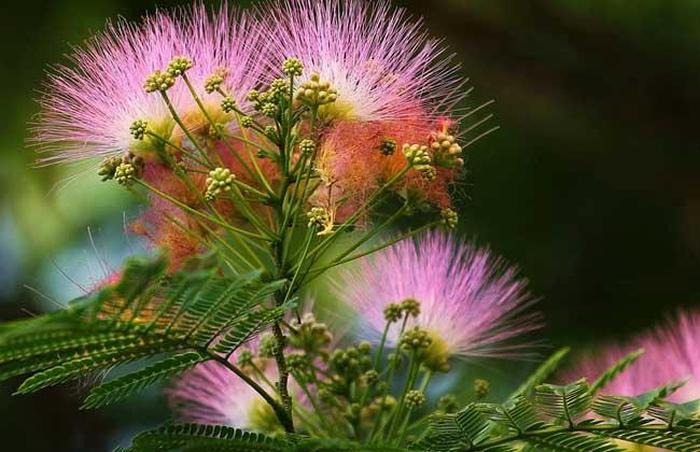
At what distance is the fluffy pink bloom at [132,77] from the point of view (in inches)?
82.4

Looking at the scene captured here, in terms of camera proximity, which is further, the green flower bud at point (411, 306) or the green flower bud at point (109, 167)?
the green flower bud at point (411, 306)

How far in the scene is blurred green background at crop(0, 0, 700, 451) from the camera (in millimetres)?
4211

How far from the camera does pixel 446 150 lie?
2025 millimetres

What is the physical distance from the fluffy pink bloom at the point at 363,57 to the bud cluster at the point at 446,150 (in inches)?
3.0

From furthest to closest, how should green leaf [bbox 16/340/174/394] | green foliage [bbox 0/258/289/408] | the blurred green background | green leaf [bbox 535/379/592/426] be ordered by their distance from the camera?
the blurred green background
green leaf [bbox 535/379/592/426]
green leaf [bbox 16/340/174/394]
green foliage [bbox 0/258/289/408]

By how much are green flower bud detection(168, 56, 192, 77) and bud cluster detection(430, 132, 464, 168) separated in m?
0.38

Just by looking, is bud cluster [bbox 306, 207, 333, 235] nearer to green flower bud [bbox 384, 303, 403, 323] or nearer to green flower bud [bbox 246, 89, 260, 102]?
green flower bud [bbox 246, 89, 260, 102]

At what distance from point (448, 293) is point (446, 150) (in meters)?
0.45

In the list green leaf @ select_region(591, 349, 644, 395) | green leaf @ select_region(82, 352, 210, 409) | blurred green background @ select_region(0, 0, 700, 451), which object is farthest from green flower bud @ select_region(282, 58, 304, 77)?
blurred green background @ select_region(0, 0, 700, 451)

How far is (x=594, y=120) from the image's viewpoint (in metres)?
4.39

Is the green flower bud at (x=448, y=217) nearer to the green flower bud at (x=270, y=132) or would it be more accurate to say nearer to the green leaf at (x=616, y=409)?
the green flower bud at (x=270, y=132)

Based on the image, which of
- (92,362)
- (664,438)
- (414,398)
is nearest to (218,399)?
(414,398)

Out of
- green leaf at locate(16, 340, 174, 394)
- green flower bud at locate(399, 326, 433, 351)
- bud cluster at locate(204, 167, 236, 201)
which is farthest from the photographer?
green flower bud at locate(399, 326, 433, 351)

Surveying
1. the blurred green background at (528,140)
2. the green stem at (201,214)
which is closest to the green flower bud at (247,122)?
the green stem at (201,214)
